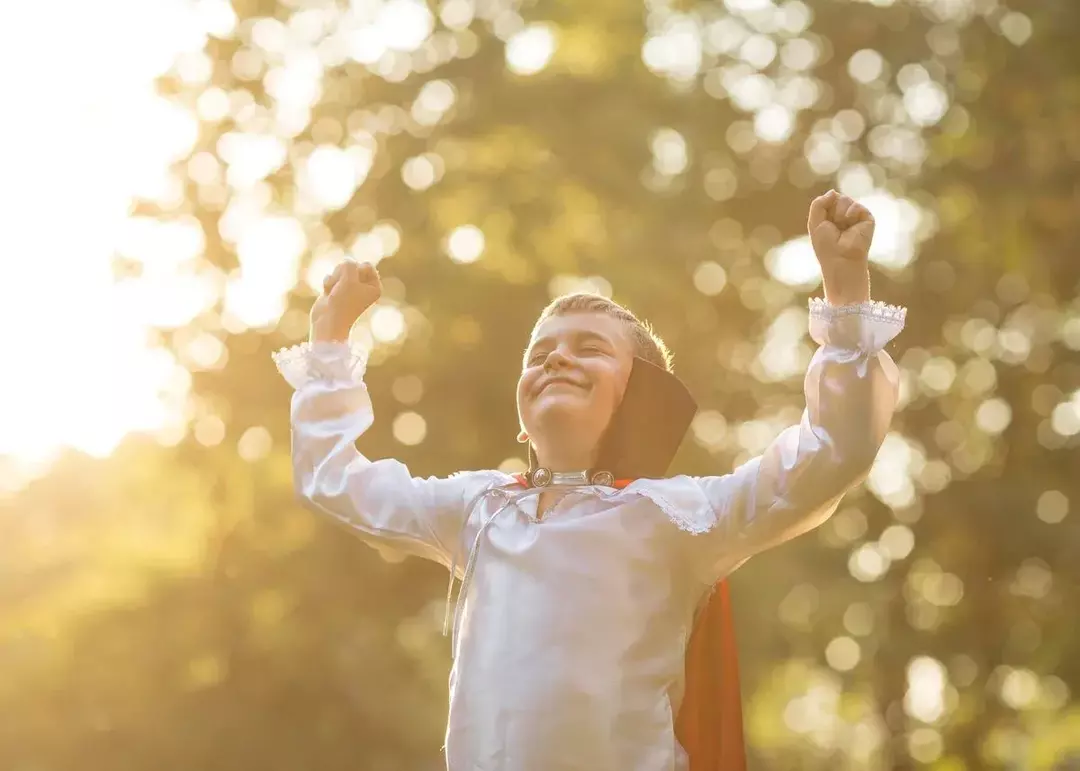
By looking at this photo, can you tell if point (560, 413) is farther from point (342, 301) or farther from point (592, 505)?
point (342, 301)

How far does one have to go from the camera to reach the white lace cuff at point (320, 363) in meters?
2.54

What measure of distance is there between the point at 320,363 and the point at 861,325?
1.10 m

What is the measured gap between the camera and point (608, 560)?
2.19 m

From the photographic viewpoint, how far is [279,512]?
679cm

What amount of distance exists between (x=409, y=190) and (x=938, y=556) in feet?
12.3

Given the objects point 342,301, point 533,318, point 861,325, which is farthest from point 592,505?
point 533,318

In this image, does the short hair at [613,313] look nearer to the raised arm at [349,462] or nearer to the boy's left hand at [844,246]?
the raised arm at [349,462]

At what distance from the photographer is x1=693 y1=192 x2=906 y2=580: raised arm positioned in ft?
6.68

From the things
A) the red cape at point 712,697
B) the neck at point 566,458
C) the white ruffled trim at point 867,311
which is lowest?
the red cape at point 712,697

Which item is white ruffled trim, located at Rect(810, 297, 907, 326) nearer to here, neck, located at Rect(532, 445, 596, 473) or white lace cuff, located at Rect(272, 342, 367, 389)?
neck, located at Rect(532, 445, 596, 473)

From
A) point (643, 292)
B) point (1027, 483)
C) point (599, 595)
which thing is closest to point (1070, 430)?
point (1027, 483)

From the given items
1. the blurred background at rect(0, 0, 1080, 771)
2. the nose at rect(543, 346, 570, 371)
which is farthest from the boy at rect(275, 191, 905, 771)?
the blurred background at rect(0, 0, 1080, 771)

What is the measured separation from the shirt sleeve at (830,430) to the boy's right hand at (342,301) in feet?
2.99

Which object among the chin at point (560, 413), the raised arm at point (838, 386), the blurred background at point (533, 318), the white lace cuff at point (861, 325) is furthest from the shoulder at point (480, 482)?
the blurred background at point (533, 318)
